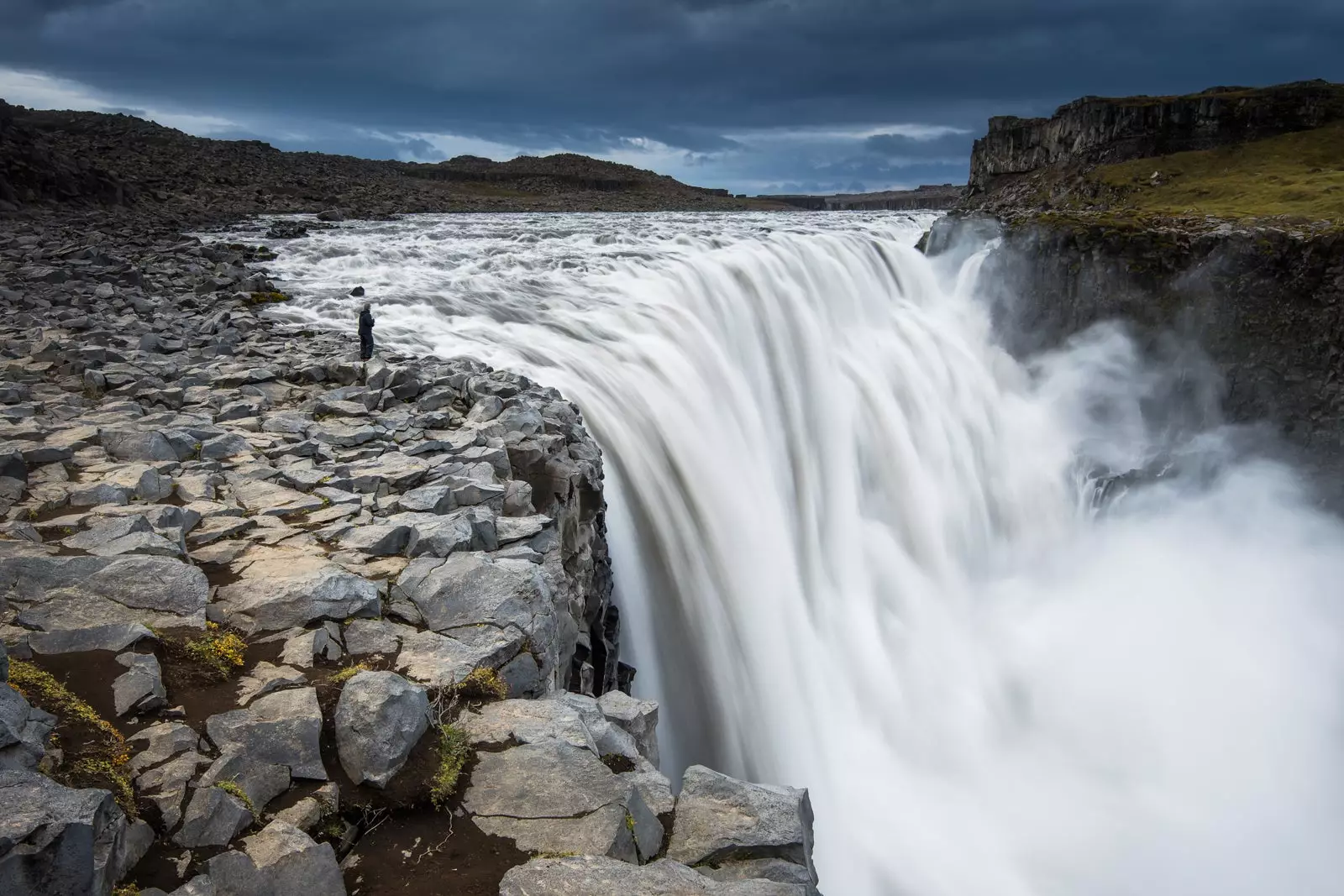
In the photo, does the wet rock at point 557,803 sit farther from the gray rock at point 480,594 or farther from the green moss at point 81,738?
the green moss at point 81,738

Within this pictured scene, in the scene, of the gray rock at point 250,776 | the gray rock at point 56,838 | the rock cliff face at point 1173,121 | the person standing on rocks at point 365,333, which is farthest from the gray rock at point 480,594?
the rock cliff face at point 1173,121

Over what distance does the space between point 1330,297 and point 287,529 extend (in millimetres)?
29049

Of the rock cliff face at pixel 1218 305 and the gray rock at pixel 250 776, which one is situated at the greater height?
the rock cliff face at pixel 1218 305

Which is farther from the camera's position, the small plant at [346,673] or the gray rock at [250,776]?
the small plant at [346,673]

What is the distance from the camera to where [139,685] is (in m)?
4.86

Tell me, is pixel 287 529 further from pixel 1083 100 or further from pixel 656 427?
pixel 1083 100

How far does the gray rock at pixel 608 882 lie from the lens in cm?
403

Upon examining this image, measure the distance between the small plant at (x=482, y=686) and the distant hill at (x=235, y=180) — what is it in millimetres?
29568

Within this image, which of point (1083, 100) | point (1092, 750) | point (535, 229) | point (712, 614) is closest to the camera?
point (712, 614)

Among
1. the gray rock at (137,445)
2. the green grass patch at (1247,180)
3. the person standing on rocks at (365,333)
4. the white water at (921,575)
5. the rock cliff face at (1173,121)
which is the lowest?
the white water at (921,575)

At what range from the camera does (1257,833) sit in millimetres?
14531

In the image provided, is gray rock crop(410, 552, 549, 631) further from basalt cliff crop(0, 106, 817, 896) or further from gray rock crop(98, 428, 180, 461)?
gray rock crop(98, 428, 180, 461)

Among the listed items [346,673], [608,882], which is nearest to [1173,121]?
[346,673]

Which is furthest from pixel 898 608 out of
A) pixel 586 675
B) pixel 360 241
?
pixel 360 241
